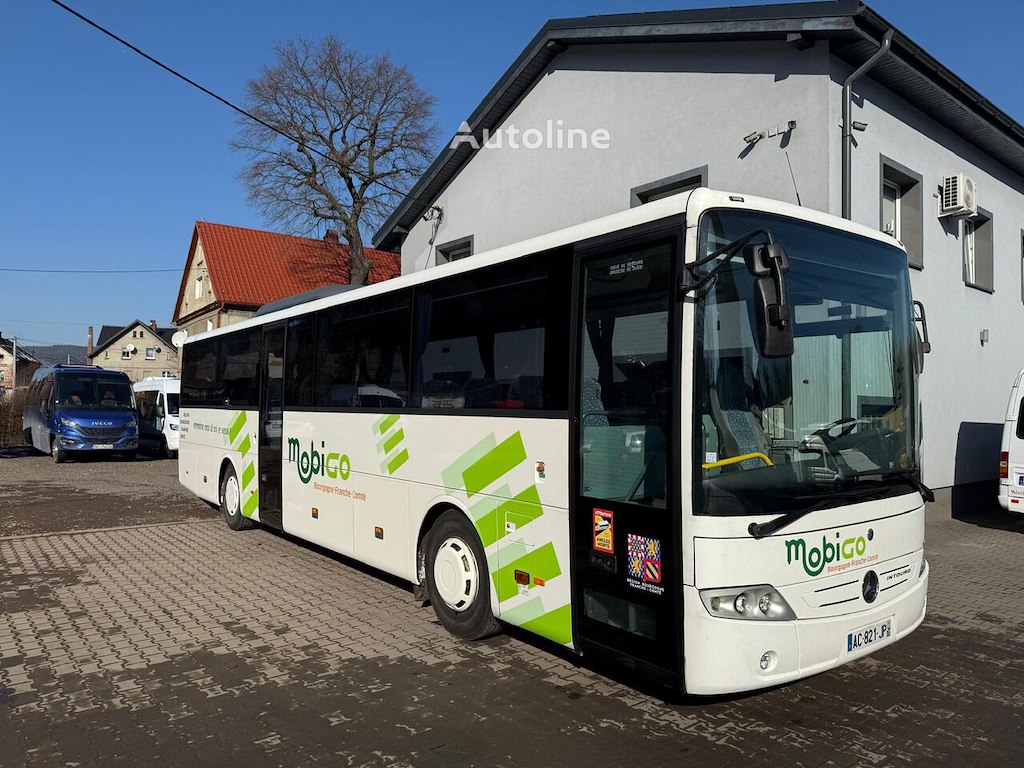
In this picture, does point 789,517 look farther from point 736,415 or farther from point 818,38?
point 818,38

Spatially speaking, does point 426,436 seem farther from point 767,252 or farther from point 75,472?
point 75,472

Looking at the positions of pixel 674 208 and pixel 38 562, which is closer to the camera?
pixel 674 208

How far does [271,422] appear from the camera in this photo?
9062mm

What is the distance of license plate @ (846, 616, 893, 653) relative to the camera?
4.07 m

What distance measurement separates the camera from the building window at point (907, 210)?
1140 cm

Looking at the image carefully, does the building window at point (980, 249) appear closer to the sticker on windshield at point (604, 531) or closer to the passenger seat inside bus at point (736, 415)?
the passenger seat inside bus at point (736, 415)

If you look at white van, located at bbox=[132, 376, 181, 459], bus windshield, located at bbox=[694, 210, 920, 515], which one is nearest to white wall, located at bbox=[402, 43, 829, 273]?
bus windshield, located at bbox=[694, 210, 920, 515]

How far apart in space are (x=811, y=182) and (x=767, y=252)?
22.9 ft

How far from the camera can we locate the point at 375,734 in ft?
13.5

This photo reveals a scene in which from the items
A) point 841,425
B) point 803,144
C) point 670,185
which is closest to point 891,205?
point 803,144

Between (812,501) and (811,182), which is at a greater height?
(811,182)

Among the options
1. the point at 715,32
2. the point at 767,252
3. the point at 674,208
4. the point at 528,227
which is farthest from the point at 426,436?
the point at 528,227

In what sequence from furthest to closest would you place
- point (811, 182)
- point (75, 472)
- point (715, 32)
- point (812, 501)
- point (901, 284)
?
1. point (75, 472)
2. point (715, 32)
3. point (811, 182)
4. point (901, 284)
5. point (812, 501)

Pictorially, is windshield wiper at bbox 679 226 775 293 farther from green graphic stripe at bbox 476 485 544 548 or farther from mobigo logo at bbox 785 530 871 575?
green graphic stripe at bbox 476 485 544 548
